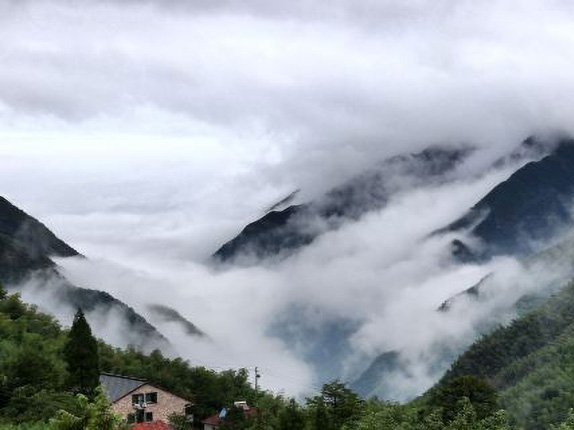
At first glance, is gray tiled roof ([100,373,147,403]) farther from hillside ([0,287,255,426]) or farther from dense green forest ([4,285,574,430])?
hillside ([0,287,255,426])

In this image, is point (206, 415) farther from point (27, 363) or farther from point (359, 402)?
point (27, 363)

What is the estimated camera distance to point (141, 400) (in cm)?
9912

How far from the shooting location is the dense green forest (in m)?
52.3

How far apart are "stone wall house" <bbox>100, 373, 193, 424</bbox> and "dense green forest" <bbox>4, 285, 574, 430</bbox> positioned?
3.83 metres

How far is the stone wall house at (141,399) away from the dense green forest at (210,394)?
383 centimetres

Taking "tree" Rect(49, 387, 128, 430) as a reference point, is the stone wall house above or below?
above

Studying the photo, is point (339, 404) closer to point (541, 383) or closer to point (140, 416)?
point (140, 416)

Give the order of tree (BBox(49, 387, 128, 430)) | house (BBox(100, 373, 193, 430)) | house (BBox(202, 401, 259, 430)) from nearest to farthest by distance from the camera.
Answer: tree (BBox(49, 387, 128, 430)) → house (BBox(100, 373, 193, 430)) → house (BBox(202, 401, 259, 430))

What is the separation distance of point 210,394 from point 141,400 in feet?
Result: 58.8

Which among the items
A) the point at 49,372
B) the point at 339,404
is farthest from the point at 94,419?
the point at 339,404

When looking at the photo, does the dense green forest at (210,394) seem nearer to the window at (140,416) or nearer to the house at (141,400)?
the house at (141,400)

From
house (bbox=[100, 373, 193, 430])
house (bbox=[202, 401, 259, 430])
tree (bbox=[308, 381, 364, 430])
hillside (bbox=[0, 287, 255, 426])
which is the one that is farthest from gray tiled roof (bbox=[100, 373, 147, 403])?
tree (bbox=[308, 381, 364, 430])

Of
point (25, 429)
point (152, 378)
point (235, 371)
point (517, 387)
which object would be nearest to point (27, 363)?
point (25, 429)

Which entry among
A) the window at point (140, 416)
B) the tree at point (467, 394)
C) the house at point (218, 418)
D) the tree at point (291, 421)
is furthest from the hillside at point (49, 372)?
the tree at point (467, 394)
